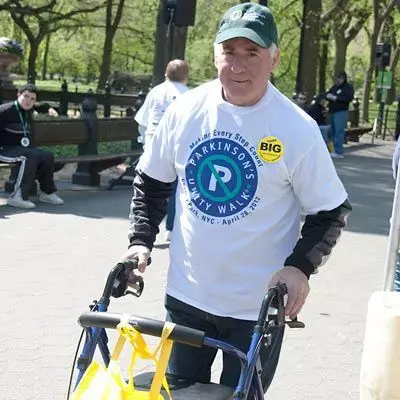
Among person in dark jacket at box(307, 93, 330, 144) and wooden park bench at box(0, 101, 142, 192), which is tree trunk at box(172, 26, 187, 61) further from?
person in dark jacket at box(307, 93, 330, 144)

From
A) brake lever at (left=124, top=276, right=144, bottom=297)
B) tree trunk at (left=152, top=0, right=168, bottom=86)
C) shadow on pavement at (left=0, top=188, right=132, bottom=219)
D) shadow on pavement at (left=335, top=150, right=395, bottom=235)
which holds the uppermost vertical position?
tree trunk at (left=152, top=0, right=168, bottom=86)

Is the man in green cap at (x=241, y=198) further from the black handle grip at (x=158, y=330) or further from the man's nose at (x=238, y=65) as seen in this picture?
the black handle grip at (x=158, y=330)

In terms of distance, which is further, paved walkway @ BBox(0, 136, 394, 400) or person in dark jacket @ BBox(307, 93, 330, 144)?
person in dark jacket @ BBox(307, 93, 330, 144)

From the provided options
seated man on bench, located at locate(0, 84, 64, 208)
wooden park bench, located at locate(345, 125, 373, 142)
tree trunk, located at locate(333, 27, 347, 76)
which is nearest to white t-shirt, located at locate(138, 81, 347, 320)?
seated man on bench, located at locate(0, 84, 64, 208)

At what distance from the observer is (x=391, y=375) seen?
3.18 metres

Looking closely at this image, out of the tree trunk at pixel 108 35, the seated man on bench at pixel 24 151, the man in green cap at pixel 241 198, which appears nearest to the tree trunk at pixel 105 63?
the tree trunk at pixel 108 35

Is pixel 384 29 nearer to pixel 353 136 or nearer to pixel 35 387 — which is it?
pixel 353 136

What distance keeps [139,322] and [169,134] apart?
0.95 meters

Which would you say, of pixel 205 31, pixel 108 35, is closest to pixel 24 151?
pixel 108 35

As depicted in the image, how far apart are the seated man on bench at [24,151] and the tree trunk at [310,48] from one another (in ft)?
47.7

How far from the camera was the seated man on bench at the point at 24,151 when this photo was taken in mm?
10867

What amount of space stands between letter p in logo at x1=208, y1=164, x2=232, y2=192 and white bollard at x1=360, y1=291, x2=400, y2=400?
70 centimetres

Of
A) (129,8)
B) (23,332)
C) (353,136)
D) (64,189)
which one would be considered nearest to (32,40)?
(129,8)

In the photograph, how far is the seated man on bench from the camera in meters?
10.9
